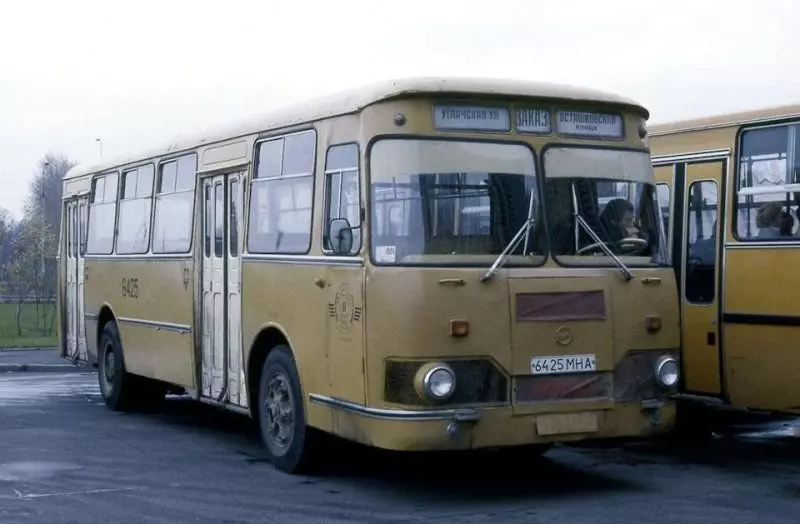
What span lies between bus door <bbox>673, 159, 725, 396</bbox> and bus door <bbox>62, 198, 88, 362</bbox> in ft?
26.7

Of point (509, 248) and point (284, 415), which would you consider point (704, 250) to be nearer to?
point (509, 248)

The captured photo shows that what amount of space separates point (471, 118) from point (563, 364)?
6.02 feet

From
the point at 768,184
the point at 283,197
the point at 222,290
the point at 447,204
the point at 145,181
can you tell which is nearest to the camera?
the point at 447,204

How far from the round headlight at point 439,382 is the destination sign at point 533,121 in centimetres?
189

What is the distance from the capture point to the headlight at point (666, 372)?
9.42m

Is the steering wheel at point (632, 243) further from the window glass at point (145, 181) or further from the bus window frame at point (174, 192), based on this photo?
the window glass at point (145, 181)

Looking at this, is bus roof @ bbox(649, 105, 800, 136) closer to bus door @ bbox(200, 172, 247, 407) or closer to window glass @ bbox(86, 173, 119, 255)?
bus door @ bbox(200, 172, 247, 407)

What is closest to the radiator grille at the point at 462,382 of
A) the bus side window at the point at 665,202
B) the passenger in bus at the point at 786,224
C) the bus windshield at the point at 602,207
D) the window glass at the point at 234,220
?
the bus windshield at the point at 602,207

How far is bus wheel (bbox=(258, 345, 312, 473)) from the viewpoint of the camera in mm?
10086

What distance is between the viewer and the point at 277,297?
1048cm

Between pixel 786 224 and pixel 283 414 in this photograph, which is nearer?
pixel 283 414

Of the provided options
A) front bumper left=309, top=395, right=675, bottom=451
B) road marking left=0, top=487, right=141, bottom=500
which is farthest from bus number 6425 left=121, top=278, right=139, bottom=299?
front bumper left=309, top=395, right=675, bottom=451

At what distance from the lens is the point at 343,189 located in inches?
376

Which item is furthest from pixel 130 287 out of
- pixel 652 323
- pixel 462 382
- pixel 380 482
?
pixel 652 323
